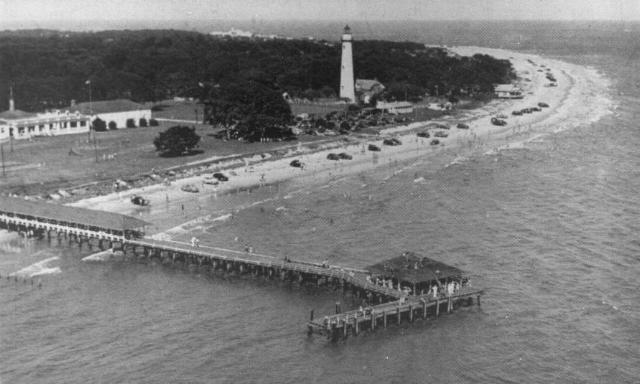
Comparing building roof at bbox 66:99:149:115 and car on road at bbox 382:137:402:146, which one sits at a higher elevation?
building roof at bbox 66:99:149:115

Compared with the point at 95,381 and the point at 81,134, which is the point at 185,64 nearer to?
the point at 81,134

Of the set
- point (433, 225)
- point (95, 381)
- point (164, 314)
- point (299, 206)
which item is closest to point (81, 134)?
point (299, 206)

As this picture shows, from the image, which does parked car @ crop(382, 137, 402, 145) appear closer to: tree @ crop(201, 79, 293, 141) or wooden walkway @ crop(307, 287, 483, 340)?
tree @ crop(201, 79, 293, 141)

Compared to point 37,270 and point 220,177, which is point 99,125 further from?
point 37,270

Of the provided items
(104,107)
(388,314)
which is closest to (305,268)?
(388,314)

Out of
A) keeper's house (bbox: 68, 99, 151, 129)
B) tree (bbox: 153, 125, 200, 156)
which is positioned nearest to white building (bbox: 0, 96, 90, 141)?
keeper's house (bbox: 68, 99, 151, 129)
